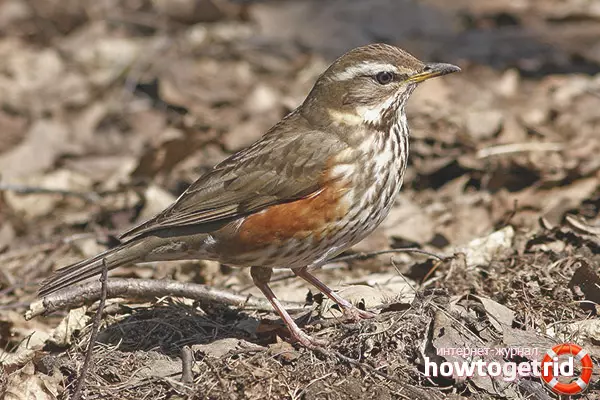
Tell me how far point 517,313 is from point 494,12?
8135mm

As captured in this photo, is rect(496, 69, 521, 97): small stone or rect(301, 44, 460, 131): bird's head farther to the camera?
rect(496, 69, 521, 97): small stone

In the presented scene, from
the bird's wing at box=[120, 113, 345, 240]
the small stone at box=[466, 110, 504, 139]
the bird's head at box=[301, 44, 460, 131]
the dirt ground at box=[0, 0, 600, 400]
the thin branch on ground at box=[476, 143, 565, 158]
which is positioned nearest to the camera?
the dirt ground at box=[0, 0, 600, 400]

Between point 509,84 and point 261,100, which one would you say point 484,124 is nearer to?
point 509,84

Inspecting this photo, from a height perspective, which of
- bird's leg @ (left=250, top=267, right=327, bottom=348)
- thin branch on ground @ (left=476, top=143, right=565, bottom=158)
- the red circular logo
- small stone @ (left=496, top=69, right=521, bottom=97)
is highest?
the red circular logo

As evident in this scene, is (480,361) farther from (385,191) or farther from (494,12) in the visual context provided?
(494,12)

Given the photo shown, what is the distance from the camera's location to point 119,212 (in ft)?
29.8

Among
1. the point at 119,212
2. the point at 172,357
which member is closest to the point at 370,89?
the point at 172,357

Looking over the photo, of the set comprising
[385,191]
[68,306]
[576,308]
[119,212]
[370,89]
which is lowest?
[119,212]

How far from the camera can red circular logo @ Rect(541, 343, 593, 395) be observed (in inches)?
208

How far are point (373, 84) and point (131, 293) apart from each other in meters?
2.17

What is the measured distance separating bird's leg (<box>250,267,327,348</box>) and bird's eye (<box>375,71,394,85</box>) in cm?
148

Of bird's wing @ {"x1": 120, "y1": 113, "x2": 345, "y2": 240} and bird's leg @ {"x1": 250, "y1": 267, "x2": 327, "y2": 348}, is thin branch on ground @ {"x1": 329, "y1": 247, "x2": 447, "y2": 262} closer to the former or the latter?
bird's leg @ {"x1": 250, "y1": 267, "x2": 327, "y2": 348}

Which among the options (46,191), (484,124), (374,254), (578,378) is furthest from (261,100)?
(578,378)

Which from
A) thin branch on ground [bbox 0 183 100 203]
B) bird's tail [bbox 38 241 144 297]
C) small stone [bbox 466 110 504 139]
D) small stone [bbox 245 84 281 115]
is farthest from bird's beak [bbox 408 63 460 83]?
small stone [bbox 245 84 281 115]
